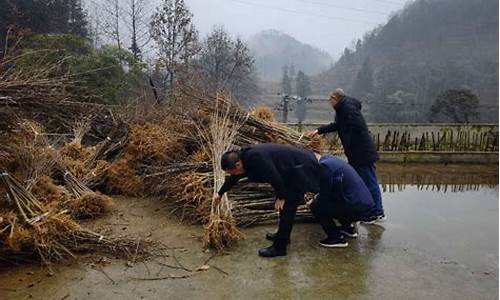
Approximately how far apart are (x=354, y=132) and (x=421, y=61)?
3728 centimetres

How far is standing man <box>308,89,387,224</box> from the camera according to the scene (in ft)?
14.6

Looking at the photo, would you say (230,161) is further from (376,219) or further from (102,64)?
(102,64)

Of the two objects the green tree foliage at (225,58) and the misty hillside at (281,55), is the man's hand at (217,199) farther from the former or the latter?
the misty hillside at (281,55)

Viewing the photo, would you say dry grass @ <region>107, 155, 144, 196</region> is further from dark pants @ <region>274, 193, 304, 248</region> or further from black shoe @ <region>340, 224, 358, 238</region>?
black shoe @ <region>340, 224, 358, 238</region>

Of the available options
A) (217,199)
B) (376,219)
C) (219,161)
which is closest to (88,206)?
(219,161)

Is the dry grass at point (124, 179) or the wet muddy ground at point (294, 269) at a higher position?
the dry grass at point (124, 179)

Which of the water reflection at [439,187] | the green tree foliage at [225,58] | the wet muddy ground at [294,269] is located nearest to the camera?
the wet muddy ground at [294,269]

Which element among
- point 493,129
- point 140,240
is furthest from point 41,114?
point 493,129

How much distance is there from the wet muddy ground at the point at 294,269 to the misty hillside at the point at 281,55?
178 ft

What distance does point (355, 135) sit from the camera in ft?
14.8

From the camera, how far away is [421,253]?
3.98 m

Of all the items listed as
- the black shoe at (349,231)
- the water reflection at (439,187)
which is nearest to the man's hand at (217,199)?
the black shoe at (349,231)

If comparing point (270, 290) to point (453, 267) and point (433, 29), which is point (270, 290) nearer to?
point (453, 267)

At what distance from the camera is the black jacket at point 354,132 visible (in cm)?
445
